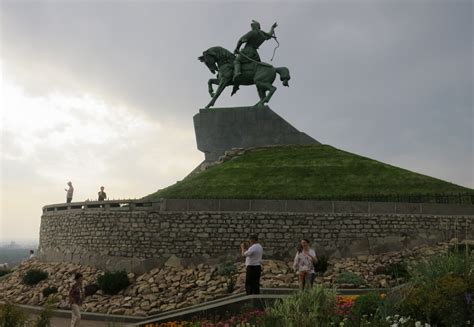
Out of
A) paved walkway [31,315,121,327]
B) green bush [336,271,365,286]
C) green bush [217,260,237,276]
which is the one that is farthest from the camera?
green bush [217,260,237,276]

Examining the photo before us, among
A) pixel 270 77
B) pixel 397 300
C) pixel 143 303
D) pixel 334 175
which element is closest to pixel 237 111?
pixel 270 77

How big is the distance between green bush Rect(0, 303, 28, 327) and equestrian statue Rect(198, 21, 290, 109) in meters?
26.8

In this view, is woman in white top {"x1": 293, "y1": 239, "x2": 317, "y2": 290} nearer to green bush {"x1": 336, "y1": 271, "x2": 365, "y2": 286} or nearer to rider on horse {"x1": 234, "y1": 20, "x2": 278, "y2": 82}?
green bush {"x1": 336, "y1": 271, "x2": 365, "y2": 286}

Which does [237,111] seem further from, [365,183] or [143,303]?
[143,303]

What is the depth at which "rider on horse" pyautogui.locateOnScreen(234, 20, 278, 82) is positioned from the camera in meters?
33.4

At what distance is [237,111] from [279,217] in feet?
48.0

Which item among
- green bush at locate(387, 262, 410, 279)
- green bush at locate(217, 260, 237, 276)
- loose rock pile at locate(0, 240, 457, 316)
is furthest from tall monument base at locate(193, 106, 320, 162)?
green bush at locate(387, 262, 410, 279)

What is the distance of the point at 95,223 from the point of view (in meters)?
22.8

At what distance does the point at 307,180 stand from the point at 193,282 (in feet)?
30.4

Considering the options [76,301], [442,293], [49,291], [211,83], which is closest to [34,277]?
[49,291]

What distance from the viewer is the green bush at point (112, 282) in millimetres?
19094

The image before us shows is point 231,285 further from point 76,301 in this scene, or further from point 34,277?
point 34,277

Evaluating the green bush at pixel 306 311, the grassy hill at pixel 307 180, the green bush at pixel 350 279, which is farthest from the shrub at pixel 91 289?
the green bush at pixel 306 311

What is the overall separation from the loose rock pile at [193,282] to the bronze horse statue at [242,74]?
1673 cm
